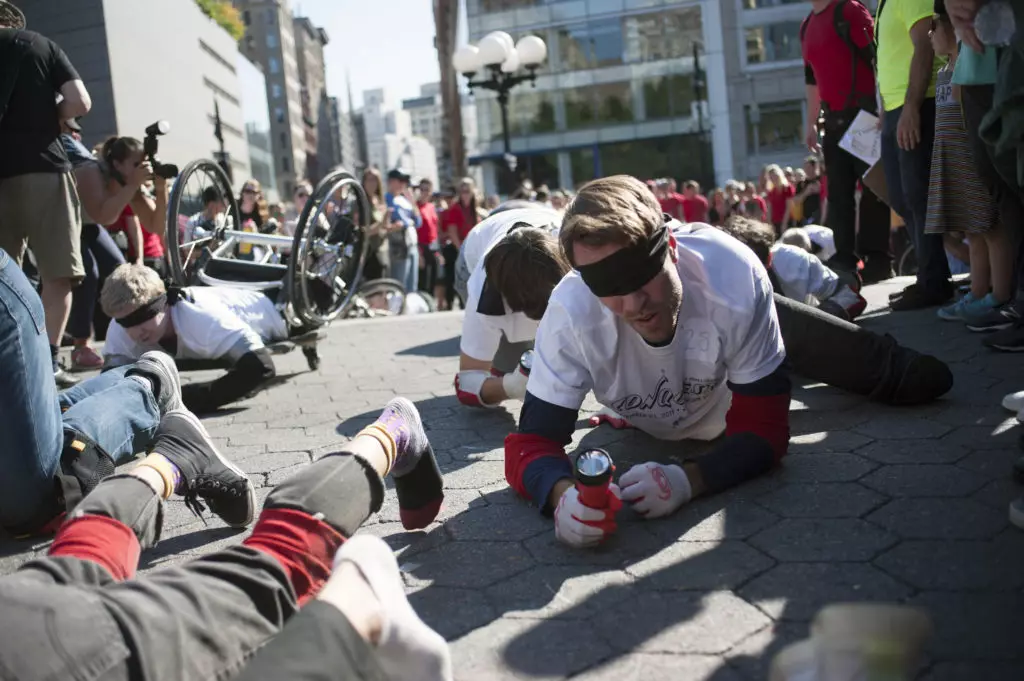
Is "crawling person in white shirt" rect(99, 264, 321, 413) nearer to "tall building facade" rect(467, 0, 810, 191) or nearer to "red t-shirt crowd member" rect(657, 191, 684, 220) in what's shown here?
"red t-shirt crowd member" rect(657, 191, 684, 220)

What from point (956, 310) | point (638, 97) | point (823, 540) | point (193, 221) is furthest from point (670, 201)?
point (638, 97)

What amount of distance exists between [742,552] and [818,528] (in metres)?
0.25

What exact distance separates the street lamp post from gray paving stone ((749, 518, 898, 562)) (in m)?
12.1

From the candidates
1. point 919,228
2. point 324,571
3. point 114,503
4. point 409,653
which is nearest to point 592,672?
point 409,653

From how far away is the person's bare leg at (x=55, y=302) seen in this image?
5.42 m

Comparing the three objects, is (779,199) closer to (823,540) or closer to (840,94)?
(840,94)

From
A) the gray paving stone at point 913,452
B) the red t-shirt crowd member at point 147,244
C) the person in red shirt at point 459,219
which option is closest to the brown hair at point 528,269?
the gray paving stone at point 913,452

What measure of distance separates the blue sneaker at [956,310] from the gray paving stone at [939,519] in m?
2.86

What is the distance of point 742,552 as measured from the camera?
7.79ft

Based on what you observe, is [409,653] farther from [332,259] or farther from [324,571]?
[332,259]

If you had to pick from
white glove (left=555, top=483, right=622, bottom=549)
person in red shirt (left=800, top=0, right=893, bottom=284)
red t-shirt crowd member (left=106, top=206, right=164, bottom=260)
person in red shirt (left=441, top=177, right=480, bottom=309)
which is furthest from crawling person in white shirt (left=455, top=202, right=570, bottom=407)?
person in red shirt (left=441, top=177, right=480, bottom=309)

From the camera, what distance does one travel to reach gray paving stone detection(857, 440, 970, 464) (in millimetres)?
2961

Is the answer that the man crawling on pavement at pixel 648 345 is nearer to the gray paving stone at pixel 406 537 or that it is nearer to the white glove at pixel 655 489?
the white glove at pixel 655 489

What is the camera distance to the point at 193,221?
21.9 ft
